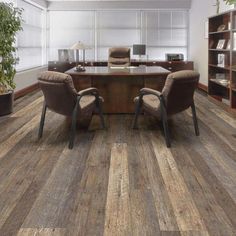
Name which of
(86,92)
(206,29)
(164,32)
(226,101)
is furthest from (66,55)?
(86,92)

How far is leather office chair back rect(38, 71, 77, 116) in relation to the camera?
3481 mm

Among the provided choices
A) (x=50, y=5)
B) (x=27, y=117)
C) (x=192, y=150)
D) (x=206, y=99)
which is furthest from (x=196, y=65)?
(x=192, y=150)

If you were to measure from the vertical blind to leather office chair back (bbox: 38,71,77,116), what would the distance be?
5744 millimetres

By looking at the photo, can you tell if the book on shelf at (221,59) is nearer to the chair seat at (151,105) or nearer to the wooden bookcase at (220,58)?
the wooden bookcase at (220,58)

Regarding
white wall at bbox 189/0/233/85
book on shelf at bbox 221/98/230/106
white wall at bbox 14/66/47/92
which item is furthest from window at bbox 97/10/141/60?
book on shelf at bbox 221/98/230/106

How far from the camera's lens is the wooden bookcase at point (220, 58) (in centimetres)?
560

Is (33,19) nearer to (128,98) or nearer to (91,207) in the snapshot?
(128,98)

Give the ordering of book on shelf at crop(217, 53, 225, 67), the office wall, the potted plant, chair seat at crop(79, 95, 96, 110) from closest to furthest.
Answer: chair seat at crop(79, 95, 96, 110)
the potted plant
book on shelf at crop(217, 53, 225, 67)
the office wall

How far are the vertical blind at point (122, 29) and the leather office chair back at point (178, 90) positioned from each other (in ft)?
18.5

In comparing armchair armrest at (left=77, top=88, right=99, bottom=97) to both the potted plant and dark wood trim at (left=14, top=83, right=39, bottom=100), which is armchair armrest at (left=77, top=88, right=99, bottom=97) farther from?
dark wood trim at (left=14, top=83, right=39, bottom=100)

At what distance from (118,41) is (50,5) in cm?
184

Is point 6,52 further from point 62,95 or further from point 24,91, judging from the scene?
point 24,91

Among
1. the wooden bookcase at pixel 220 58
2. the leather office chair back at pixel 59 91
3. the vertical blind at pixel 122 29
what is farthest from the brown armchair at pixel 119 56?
the leather office chair back at pixel 59 91

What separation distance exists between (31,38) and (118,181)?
241 inches
